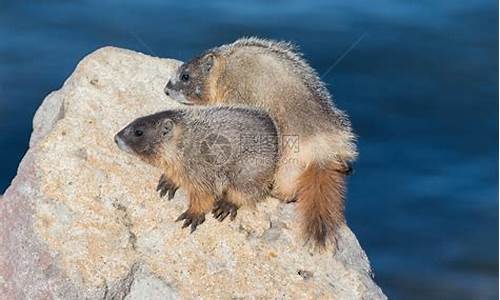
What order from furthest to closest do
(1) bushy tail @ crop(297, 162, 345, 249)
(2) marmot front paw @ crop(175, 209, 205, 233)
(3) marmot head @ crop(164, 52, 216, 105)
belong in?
(3) marmot head @ crop(164, 52, 216, 105)
(1) bushy tail @ crop(297, 162, 345, 249)
(2) marmot front paw @ crop(175, 209, 205, 233)

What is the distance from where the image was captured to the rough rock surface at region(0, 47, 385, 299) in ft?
18.1

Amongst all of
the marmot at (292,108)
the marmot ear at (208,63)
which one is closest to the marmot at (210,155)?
the marmot at (292,108)

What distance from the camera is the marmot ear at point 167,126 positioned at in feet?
20.2

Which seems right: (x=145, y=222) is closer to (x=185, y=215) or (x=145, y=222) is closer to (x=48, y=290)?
(x=185, y=215)

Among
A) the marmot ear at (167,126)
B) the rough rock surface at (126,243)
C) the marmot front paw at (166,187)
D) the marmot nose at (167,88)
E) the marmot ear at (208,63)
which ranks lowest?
the rough rock surface at (126,243)

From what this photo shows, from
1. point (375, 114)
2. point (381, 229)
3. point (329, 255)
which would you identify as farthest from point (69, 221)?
point (375, 114)

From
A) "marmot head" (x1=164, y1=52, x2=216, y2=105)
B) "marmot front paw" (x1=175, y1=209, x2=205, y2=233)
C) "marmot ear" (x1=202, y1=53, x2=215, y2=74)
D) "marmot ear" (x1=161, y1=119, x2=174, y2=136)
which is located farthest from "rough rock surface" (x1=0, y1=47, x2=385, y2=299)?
"marmot ear" (x1=202, y1=53, x2=215, y2=74)

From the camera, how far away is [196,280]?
5.59 m

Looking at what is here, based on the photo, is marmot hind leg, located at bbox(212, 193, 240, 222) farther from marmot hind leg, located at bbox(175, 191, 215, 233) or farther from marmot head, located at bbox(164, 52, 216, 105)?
marmot head, located at bbox(164, 52, 216, 105)

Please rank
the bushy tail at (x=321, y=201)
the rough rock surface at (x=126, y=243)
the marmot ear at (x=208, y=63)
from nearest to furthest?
1. the rough rock surface at (x=126, y=243)
2. the bushy tail at (x=321, y=201)
3. the marmot ear at (x=208, y=63)

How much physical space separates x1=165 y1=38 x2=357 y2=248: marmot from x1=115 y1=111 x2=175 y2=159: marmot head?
600mm

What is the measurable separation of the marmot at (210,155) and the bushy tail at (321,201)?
201mm

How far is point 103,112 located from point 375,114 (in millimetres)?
4532

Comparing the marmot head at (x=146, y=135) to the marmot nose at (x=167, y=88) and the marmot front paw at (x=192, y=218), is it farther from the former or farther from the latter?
the marmot nose at (x=167, y=88)
